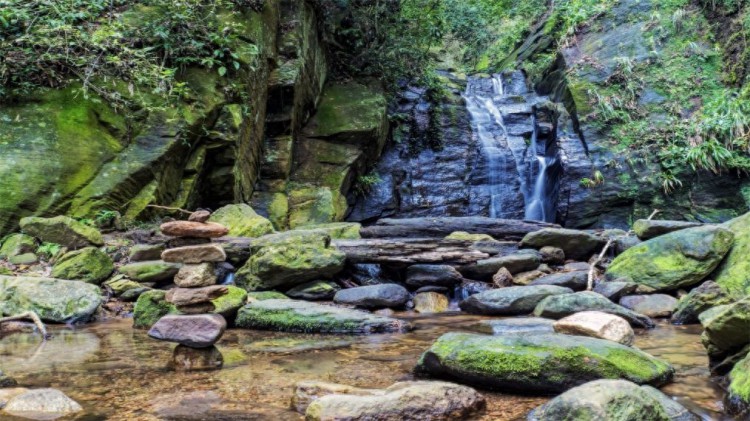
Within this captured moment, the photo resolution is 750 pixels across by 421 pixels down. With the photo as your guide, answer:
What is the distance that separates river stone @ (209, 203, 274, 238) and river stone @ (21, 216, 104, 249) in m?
2.15

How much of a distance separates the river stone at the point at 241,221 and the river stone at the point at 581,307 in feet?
16.7

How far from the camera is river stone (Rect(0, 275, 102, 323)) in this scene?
19.6 ft

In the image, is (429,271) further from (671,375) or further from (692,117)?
(692,117)

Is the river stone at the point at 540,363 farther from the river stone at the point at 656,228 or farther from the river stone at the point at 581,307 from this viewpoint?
the river stone at the point at 656,228

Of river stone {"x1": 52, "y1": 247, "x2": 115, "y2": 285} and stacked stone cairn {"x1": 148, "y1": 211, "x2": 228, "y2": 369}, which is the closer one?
stacked stone cairn {"x1": 148, "y1": 211, "x2": 228, "y2": 369}

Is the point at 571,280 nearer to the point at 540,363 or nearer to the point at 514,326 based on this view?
the point at 514,326

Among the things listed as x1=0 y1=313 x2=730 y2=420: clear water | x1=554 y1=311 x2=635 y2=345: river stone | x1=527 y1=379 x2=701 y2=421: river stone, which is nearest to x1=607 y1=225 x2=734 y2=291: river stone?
x1=0 y1=313 x2=730 y2=420: clear water

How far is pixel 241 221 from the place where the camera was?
9.41 meters

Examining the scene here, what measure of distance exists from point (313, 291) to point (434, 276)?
6.47 ft

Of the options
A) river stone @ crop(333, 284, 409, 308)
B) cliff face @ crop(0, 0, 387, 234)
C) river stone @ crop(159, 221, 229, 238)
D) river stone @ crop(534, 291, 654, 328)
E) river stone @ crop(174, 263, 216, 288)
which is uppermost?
cliff face @ crop(0, 0, 387, 234)

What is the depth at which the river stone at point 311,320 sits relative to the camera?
5.70m

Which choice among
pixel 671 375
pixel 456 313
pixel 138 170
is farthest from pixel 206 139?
pixel 671 375

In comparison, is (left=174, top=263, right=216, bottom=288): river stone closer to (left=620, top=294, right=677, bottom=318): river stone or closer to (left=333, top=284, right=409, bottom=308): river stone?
(left=333, top=284, right=409, bottom=308): river stone

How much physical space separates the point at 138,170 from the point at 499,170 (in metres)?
9.51
